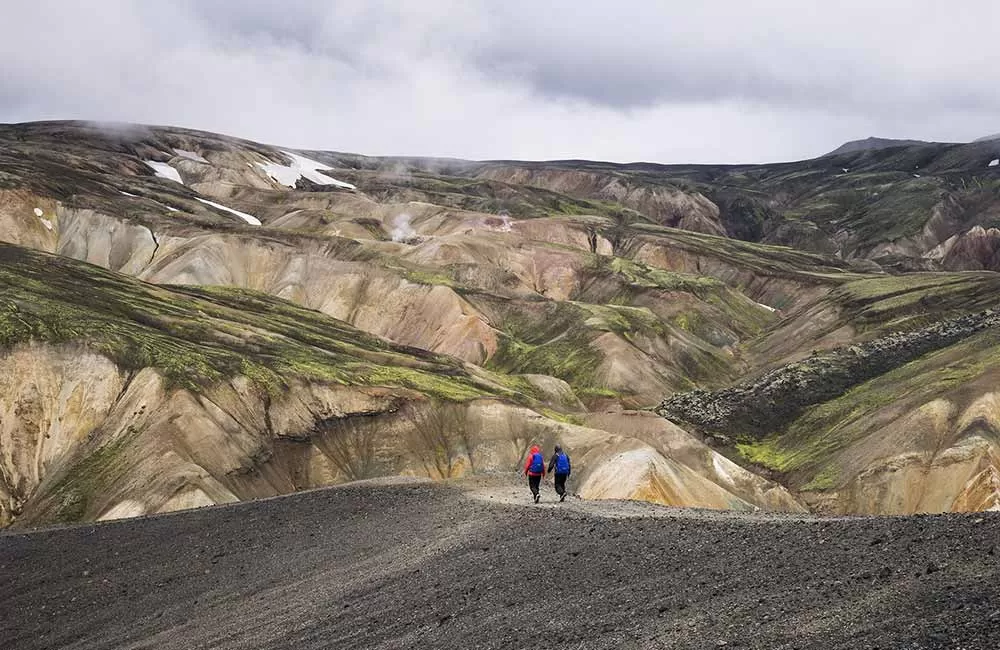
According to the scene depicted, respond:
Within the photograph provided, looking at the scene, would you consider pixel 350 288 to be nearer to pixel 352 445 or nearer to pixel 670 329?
pixel 670 329

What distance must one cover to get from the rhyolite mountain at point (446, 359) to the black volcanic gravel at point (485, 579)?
14.5m

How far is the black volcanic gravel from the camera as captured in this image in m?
12.0

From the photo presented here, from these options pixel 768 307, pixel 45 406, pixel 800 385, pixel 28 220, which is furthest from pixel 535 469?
pixel 768 307

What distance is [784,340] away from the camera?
365 feet

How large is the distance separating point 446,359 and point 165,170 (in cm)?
14026

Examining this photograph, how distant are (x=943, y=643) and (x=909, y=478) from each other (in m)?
53.2

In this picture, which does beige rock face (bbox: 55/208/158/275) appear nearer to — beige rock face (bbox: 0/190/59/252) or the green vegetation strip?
beige rock face (bbox: 0/190/59/252)

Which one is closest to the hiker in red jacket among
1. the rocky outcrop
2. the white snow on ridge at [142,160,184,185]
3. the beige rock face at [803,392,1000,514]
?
the beige rock face at [803,392,1000,514]

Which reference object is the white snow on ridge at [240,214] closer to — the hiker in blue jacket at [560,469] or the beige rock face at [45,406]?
the beige rock face at [45,406]

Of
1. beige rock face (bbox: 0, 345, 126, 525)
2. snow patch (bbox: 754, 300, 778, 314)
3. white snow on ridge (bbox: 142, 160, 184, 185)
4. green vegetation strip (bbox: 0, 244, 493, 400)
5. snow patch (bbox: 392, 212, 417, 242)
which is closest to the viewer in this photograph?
beige rock face (bbox: 0, 345, 126, 525)

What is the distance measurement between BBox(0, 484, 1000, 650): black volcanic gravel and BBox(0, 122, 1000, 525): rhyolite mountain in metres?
14.5

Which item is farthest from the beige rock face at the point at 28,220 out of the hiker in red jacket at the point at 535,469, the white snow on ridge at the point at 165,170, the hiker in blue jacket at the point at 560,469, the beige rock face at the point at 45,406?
the hiker in blue jacket at the point at 560,469

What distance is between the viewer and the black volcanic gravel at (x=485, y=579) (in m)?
12.0

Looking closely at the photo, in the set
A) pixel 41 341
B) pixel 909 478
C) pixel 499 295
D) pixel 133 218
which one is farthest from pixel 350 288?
pixel 909 478
